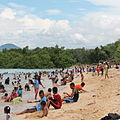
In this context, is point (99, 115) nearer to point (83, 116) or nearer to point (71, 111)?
point (83, 116)

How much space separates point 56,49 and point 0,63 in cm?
2477

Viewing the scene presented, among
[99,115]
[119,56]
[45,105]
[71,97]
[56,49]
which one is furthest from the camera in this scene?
[56,49]

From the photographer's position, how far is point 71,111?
9.58m

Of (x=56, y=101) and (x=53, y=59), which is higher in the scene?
(x=53, y=59)

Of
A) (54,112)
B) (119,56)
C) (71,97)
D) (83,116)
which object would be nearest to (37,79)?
(71,97)

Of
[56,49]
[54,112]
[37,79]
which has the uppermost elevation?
[56,49]

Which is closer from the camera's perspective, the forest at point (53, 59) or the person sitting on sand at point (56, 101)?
the person sitting on sand at point (56, 101)

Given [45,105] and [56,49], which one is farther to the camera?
[56,49]

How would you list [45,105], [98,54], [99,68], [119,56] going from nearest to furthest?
[45,105], [99,68], [119,56], [98,54]

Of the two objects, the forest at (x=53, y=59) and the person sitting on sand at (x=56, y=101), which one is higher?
the forest at (x=53, y=59)

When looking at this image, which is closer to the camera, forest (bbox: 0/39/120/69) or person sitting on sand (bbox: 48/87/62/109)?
person sitting on sand (bbox: 48/87/62/109)

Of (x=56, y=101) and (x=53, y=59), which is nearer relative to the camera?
(x=56, y=101)

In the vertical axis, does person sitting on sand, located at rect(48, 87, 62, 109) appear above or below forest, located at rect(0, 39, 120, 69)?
below

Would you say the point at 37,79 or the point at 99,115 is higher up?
the point at 37,79
